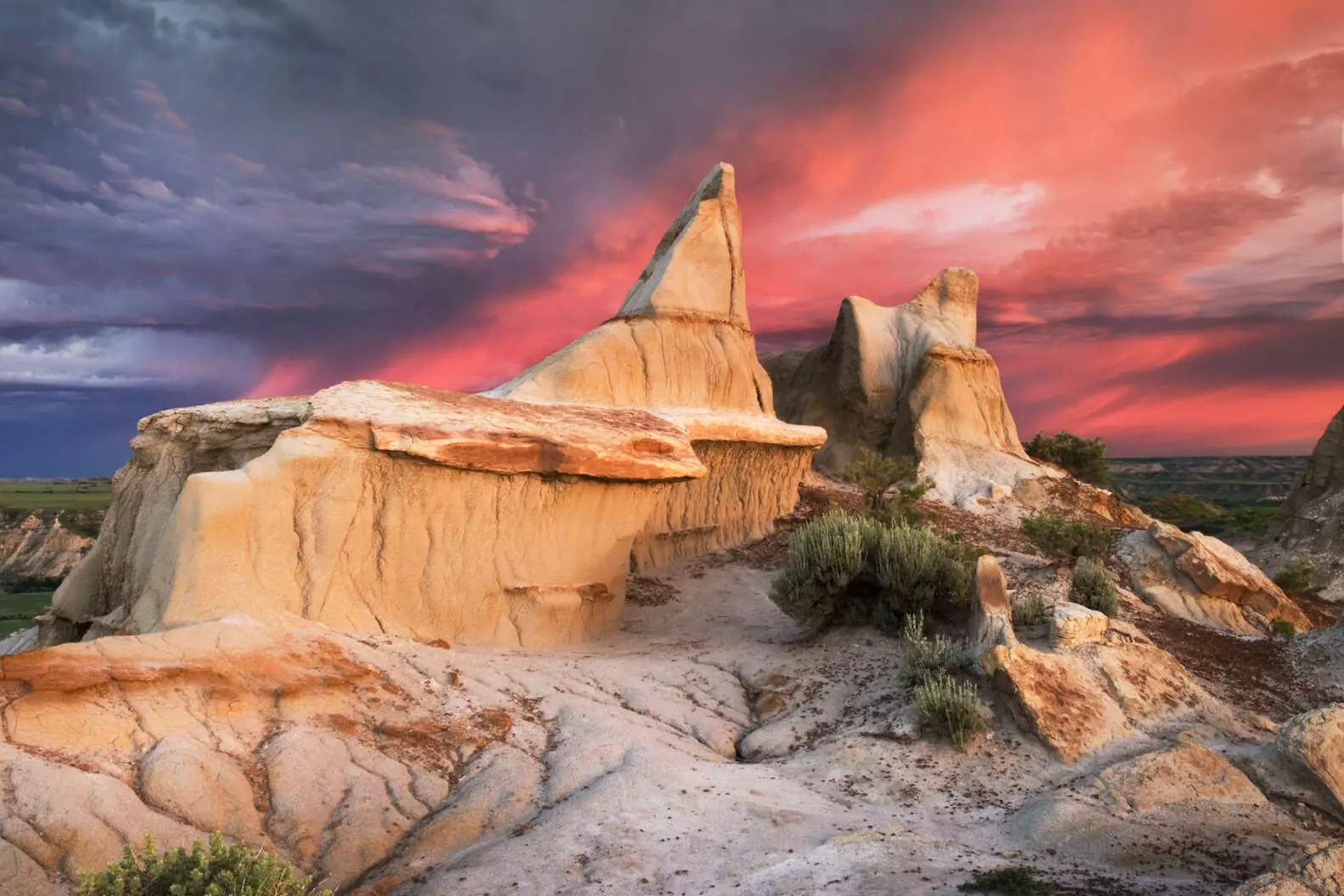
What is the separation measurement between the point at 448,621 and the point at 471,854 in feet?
17.9

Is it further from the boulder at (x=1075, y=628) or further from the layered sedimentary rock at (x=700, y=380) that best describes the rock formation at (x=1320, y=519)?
the boulder at (x=1075, y=628)

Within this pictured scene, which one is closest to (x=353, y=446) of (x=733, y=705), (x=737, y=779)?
(x=733, y=705)

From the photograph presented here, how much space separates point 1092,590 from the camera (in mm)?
13039

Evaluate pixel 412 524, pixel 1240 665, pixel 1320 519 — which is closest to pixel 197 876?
pixel 412 524

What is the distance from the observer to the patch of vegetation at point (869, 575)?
37.7 feet

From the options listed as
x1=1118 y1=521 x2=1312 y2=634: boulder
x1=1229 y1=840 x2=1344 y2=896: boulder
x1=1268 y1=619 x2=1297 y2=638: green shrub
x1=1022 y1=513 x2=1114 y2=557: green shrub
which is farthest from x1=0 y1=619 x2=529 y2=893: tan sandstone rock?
x1=1268 y1=619 x2=1297 y2=638: green shrub

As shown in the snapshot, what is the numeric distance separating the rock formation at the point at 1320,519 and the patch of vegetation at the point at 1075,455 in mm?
6122

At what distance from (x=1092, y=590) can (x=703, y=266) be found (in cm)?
1400

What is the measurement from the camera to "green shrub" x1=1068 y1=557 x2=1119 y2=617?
41.8 feet

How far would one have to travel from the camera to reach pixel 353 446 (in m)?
11.4

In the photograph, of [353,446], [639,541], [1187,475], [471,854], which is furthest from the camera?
[1187,475]

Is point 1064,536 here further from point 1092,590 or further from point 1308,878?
point 1308,878

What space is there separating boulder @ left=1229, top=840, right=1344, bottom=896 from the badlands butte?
0.07ft

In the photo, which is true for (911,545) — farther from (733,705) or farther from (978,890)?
(978,890)
